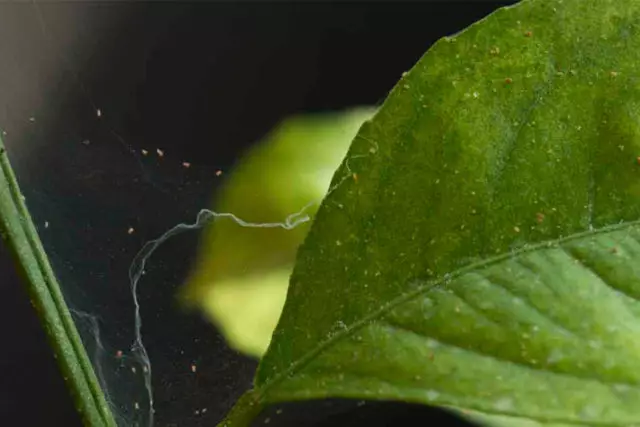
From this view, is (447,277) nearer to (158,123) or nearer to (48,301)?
(48,301)

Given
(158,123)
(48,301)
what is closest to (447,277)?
(48,301)

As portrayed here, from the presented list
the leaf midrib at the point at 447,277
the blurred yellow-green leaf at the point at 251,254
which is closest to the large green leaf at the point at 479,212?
the leaf midrib at the point at 447,277

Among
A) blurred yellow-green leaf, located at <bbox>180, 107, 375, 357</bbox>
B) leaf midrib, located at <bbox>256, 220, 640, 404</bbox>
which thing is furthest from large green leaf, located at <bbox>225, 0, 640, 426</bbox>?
blurred yellow-green leaf, located at <bbox>180, 107, 375, 357</bbox>

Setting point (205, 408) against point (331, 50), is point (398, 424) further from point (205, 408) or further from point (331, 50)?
point (331, 50)

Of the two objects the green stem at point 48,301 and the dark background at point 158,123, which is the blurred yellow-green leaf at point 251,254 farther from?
the green stem at point 48,301

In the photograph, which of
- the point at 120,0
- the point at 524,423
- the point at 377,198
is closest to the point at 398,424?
the point at 524,423

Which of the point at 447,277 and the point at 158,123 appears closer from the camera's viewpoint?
the point at 447,277
